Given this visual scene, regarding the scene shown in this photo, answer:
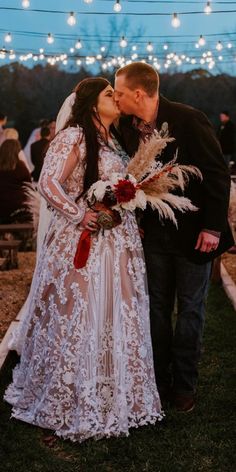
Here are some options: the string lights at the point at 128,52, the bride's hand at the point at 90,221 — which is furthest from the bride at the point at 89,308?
the string lights at the point at 128,52

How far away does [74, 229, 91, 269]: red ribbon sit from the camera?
425 cm

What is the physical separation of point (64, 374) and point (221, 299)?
4.31 metres

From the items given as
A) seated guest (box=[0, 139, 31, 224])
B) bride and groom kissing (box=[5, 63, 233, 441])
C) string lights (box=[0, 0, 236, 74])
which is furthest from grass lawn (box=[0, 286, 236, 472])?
string lights (box=[0, 0, 236, 74])

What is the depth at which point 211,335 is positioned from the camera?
266 inches

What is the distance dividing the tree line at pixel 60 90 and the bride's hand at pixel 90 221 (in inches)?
1431

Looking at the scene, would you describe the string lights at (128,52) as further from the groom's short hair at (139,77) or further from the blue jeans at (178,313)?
the blue jeans at (178,313)

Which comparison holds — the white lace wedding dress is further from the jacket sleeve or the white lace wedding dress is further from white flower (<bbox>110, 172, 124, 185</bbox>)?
the jacket sleeve

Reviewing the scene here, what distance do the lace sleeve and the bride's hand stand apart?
0.03 m

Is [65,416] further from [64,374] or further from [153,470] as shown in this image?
[153,470]

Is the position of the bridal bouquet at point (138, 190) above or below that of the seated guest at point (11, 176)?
above

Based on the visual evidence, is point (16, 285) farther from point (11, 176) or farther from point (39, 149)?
point (39, 149)

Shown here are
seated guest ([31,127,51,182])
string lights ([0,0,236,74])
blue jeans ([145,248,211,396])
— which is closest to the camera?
blue jeans ([145,248,211,396])

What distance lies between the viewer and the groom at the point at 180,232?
443 centimetres

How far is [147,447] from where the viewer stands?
165 inches
